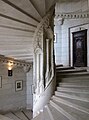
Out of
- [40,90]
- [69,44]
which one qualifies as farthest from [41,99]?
[69,44]

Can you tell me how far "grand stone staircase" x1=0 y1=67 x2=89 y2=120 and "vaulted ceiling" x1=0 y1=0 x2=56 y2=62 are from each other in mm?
1389

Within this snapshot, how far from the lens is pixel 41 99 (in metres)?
4.19

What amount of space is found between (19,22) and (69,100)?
75.2 inches

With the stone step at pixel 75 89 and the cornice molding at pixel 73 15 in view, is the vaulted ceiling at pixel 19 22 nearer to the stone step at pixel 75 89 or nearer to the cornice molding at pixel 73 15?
the stone step at pixel 75 89

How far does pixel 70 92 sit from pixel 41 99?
0.74m

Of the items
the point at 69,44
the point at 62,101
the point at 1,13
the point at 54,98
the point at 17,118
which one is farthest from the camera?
the point at 69,44

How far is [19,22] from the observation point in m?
3.63

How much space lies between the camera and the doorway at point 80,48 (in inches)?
251

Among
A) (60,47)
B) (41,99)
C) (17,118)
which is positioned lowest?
(17,118)

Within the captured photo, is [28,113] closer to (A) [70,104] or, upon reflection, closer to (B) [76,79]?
(B) [76,79]

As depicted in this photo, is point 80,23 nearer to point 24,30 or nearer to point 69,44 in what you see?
point 69,44

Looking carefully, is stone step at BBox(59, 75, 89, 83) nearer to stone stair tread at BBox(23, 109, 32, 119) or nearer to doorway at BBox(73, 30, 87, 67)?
doorway at BBox(73, 30, 87, 67)

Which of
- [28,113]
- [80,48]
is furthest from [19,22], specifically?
[28,113]

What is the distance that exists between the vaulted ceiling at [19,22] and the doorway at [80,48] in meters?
2.06
